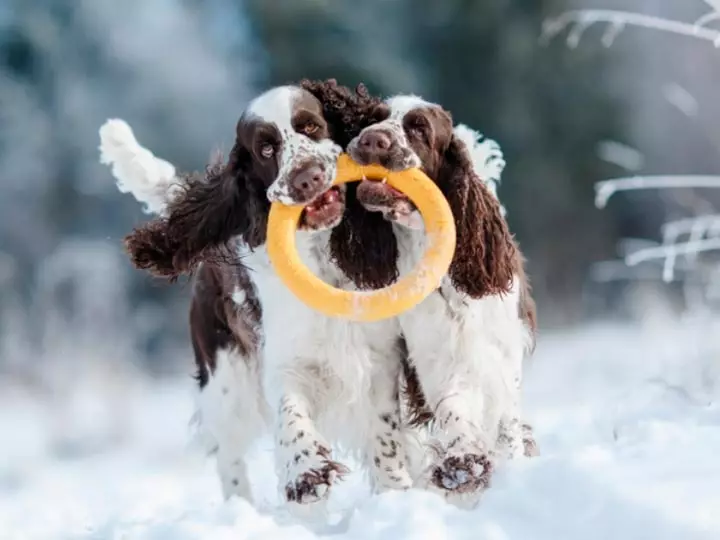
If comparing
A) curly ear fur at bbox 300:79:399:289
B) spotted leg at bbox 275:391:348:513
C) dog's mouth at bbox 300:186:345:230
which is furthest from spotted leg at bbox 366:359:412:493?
dog's mouth at bbox 300:186:345:230

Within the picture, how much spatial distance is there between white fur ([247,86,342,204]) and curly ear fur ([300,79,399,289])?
11 cm

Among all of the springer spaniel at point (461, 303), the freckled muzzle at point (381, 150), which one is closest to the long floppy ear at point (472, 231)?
the springer spaniel at point (461, 303)

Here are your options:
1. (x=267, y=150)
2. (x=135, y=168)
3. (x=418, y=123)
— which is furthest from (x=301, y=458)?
(x=135, y=168)

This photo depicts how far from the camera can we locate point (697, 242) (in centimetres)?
298

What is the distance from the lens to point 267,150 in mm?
3475

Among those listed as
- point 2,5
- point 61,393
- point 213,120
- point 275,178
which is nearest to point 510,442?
point 275,178

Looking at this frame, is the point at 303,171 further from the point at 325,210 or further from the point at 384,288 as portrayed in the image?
the point at 384,288

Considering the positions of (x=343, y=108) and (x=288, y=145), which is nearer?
(x=288, y=145)

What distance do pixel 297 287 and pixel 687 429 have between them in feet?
3.80

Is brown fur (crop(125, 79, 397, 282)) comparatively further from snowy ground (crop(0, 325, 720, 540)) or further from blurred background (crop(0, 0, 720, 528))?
blurred background (crop(0, 0, 720, 528))

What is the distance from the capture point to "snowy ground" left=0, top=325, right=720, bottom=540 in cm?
237

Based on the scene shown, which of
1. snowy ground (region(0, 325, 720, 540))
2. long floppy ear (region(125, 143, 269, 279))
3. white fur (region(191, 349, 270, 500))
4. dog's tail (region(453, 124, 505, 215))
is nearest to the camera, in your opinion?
snowy ground (region(0, 325, 720, 540))

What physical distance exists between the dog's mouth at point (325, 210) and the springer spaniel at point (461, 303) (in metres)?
0.10

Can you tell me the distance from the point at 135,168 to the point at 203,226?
890mm
